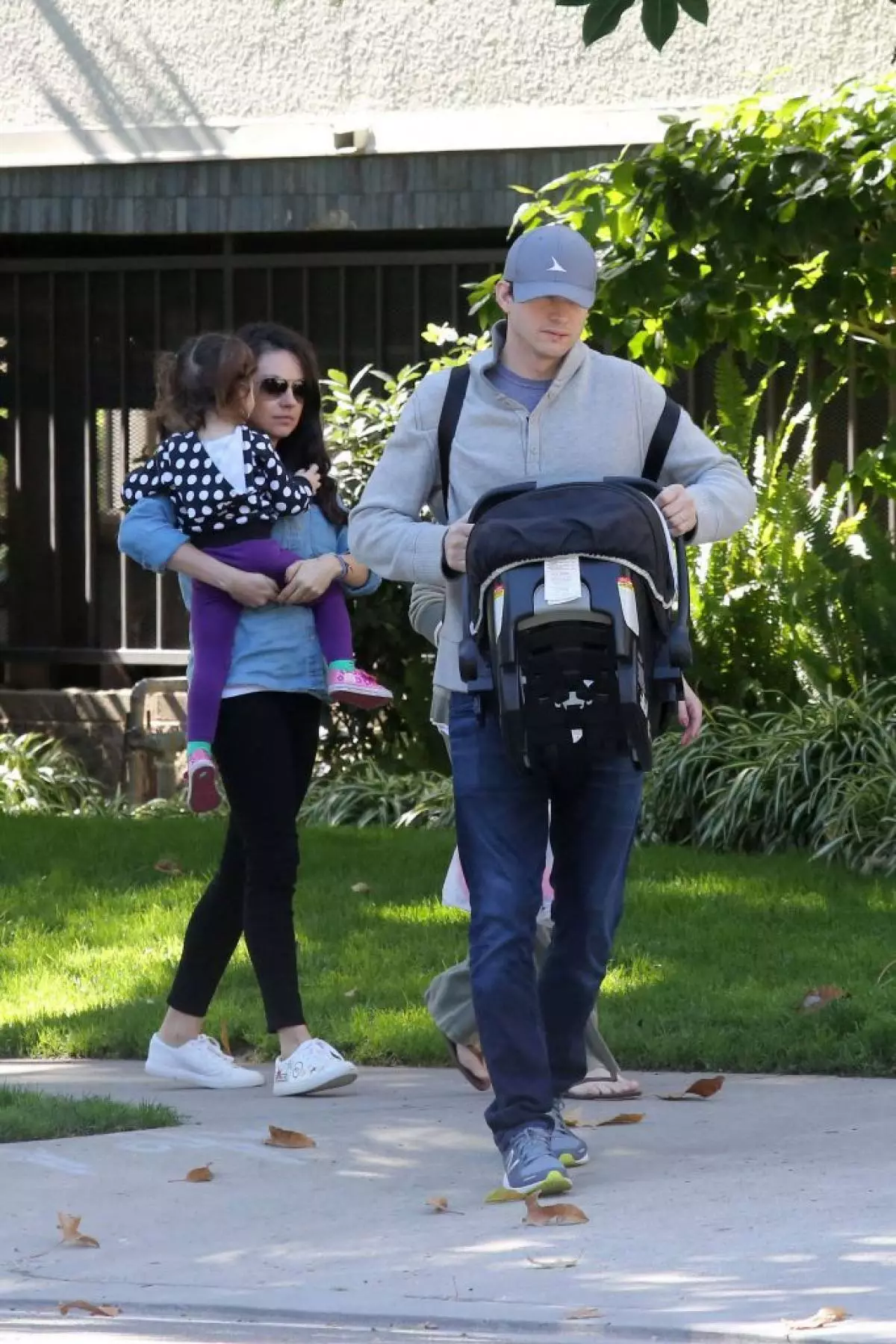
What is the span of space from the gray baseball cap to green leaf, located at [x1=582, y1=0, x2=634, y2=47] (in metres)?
0.92

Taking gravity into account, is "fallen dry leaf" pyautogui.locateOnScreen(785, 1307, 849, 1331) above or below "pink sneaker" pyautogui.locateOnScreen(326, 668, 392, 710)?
below

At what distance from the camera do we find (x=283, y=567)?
5.41 metres

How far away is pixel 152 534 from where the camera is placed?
533 cm

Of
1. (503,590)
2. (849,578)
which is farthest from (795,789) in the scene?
(503,590)

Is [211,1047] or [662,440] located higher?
[662,440]

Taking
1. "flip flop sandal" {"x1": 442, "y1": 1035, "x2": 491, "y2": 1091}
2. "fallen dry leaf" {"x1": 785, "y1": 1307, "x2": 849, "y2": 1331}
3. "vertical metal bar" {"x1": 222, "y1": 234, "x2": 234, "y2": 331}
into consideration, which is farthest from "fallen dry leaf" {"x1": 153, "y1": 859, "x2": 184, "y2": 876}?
"fallen dry leaf" {"x1": 785, "y1": 1307, "x2": 849, "y2": 1331}

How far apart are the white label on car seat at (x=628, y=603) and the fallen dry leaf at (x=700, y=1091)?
4.95 feet

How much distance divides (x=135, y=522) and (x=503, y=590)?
5.09 feet

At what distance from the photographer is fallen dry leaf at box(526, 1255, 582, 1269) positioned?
3818 millimetres

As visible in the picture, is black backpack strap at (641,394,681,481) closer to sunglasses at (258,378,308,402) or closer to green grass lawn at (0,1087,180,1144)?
sunglasses at (258,378,308,402)

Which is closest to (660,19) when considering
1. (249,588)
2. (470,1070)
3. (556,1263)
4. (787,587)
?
(249,588)

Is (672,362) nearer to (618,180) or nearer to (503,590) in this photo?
(618,180)

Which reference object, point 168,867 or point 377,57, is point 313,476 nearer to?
point 168,867

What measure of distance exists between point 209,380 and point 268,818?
1079 millimetres
